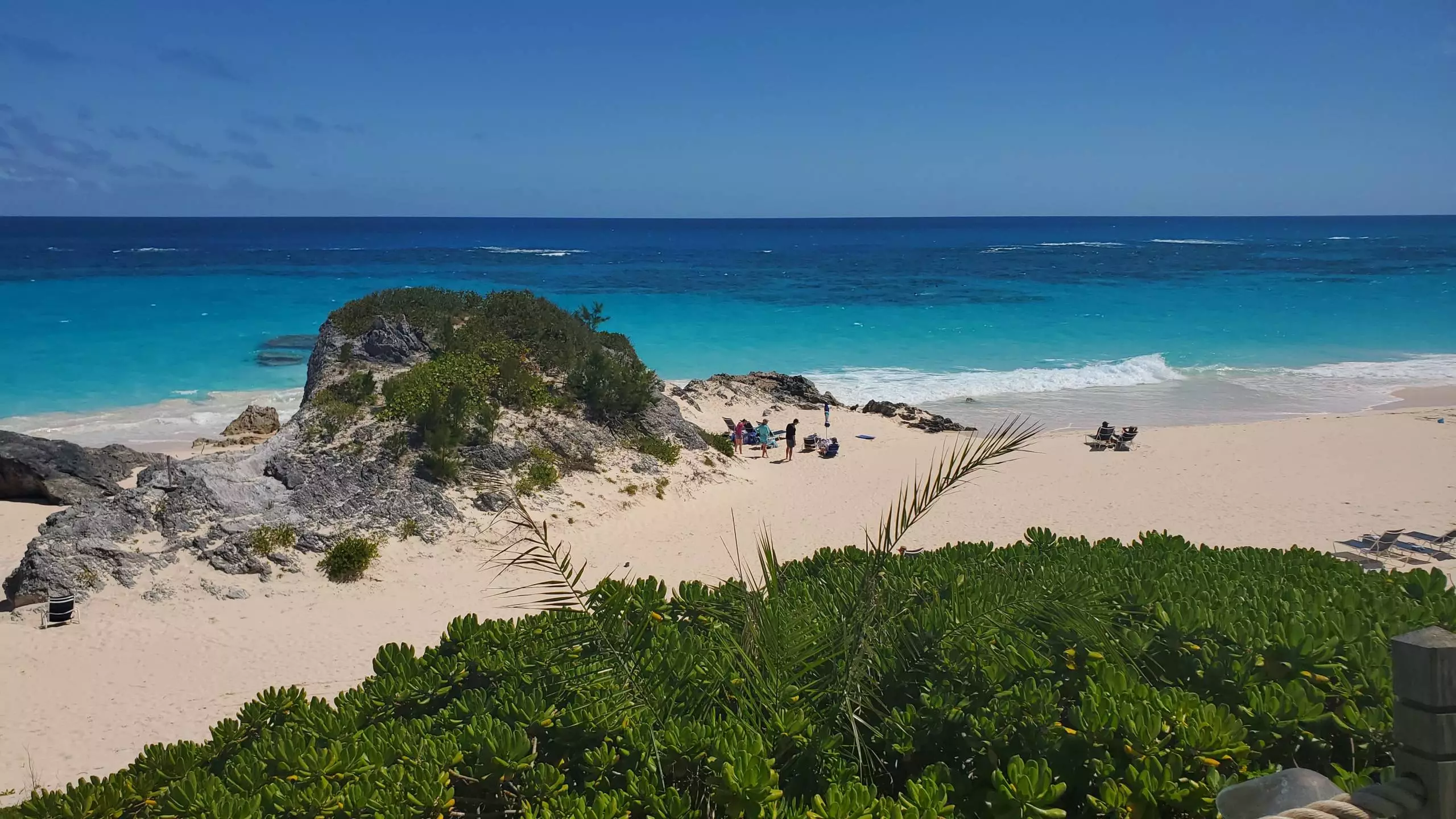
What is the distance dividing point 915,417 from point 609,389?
10779 millimetres

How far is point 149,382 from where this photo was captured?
2988 centimetres

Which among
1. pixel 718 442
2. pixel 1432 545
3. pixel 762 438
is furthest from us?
pixel 762 438

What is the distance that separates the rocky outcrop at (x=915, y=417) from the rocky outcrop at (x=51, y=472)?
18.8 meters

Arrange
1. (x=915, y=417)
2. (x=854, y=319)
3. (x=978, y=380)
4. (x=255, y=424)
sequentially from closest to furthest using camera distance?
1. (x=255, y=424)
2. (x=915, y=417)
3. (x=978, y=380)
4. (x=854, y=319)

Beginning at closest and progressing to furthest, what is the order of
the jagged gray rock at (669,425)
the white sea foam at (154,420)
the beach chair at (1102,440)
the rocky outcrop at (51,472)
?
the rocky outcrop at (51,472) < the jagged gray rock at (669,425) < the beach chair at (1102,440) < the white sea foam at (154,420)

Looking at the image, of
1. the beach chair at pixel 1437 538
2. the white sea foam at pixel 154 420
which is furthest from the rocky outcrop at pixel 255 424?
the beach chair at pixel 1437 538

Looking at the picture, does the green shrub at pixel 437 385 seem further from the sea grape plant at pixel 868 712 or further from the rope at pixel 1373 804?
the rope at pixel 1373 804

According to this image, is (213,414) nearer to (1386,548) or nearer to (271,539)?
(271,539)

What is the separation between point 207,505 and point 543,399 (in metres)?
6.13

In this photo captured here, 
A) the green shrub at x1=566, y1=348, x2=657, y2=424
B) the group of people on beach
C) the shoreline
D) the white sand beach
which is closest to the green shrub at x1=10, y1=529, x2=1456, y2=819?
the white sand beach

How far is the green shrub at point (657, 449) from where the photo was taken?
57.1ft

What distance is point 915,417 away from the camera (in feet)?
81.6

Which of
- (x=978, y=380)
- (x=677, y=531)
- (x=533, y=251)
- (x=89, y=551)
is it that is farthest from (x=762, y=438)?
(x=533, y=251)

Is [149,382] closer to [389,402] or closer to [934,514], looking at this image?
[389,402]
